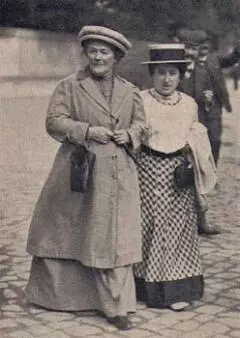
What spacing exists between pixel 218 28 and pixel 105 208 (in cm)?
529

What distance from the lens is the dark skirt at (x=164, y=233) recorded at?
186 inches

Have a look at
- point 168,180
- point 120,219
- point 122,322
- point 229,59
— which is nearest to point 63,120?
point 120,219

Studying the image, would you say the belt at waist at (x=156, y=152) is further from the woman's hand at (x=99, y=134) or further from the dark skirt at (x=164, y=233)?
the woman's hand at (x=99, y=134)

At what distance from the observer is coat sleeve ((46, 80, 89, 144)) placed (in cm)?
435

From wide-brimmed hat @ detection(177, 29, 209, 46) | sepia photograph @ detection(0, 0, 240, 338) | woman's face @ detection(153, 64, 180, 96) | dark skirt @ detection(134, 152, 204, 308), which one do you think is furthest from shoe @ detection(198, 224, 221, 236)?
woman's face @ detection(153, 64, 180, 96)

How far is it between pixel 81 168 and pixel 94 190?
155 mm

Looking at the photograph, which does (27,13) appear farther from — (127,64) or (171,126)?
(171,126)

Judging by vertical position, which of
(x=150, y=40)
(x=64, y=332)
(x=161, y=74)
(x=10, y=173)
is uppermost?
(x=150, y=40)

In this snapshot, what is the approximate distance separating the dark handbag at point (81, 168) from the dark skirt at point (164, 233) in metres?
0.46

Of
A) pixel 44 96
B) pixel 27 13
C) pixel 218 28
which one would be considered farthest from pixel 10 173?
pixel 218 28

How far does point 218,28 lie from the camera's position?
363 inches

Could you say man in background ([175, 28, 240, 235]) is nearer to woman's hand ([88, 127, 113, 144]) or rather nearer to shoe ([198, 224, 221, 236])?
shoe ([198, 224, 221, 236])

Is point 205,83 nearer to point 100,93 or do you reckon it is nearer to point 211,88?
point 211,88

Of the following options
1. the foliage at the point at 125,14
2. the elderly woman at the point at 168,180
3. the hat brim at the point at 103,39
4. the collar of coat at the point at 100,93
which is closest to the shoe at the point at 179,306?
the elderly woman at the point at 168,180
